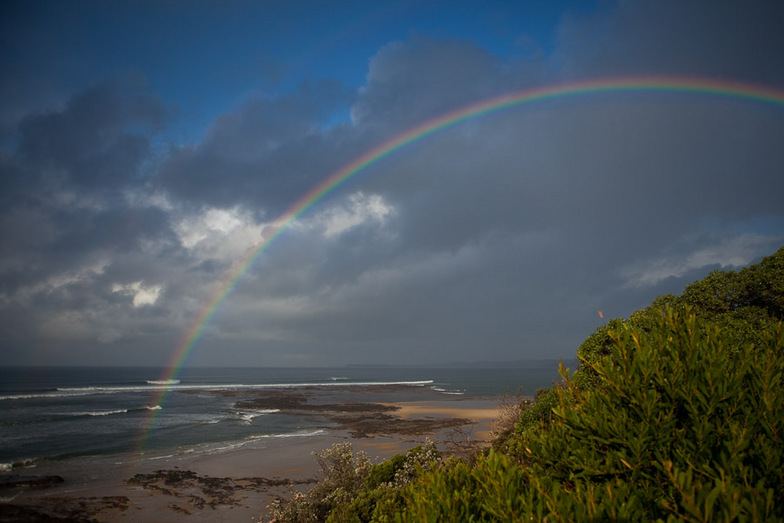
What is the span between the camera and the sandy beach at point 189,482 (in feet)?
62.6

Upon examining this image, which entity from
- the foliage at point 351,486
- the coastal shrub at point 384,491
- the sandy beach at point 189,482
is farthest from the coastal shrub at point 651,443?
the sandy beach at point 189,482

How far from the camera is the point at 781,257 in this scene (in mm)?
12344

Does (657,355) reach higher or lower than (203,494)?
higher

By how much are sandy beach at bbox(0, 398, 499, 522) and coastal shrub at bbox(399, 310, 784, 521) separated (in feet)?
52.1

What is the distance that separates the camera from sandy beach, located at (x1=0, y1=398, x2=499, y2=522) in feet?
62.6

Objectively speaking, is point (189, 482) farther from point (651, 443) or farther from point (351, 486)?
point (651, 443)

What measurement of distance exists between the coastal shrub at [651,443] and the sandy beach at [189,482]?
1588 cm

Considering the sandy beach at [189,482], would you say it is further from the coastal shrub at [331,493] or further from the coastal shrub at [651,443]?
the coastal shrub at [651,443]

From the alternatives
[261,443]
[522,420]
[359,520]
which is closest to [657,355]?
[359,520]

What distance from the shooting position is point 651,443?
3.68 meters

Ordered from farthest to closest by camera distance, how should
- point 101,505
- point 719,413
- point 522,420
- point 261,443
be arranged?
1. point 261,443
2. point 101,505
3. point 522,420
4. point 719,413

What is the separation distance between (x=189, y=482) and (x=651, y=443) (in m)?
26.7

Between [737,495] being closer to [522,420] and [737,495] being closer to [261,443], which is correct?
[522,420]

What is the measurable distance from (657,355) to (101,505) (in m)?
25.1
